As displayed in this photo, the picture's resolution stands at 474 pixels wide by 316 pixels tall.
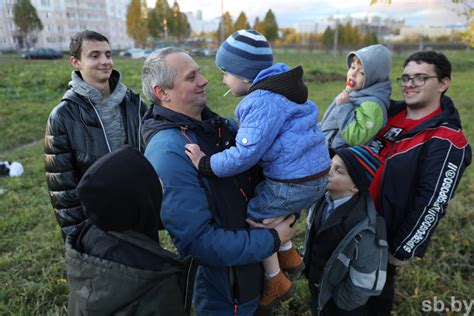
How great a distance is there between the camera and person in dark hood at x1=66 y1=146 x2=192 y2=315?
1264mm

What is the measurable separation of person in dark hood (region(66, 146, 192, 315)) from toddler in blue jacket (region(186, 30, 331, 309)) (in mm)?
375

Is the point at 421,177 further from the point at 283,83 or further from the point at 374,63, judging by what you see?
the point at 283,83

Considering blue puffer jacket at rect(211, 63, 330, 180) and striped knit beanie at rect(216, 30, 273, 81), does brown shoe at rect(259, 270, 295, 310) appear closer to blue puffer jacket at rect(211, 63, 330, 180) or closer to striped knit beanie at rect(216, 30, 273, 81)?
blue puffer jacket at rect(211, 63, 330, 180)

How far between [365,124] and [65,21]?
2550 inches

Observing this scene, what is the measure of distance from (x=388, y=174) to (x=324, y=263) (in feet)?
2.38

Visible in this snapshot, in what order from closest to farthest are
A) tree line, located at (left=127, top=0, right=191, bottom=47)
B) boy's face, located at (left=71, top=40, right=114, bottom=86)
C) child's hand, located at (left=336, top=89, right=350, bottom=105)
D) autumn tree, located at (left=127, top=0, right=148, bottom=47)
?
1. child's hand, located at (left=336, top=89, right=350, bottom=105)
2. boy's face, located at (left=71, top=40, right=114, bottom=86)
3. tree line, located at (left=127, top=0, right=191, bottom=47)
4. autumn tree, located at (left=127, top=0, right=148, bottom=47)

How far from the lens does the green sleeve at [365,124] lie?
7.75 feet

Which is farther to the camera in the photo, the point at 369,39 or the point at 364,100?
the point at 369,39

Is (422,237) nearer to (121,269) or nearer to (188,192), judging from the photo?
(188,192)

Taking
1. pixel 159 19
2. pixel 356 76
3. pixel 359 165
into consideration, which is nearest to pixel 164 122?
pixel 359 165

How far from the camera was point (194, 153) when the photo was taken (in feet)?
5.33

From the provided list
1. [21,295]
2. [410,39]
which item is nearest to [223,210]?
[21,295]

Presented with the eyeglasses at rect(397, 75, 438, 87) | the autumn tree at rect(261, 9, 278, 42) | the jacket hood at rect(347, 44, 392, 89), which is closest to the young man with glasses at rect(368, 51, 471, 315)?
the eyeglasses at rect(397, 75, 438, 87)

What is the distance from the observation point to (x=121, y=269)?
1.29 metres
